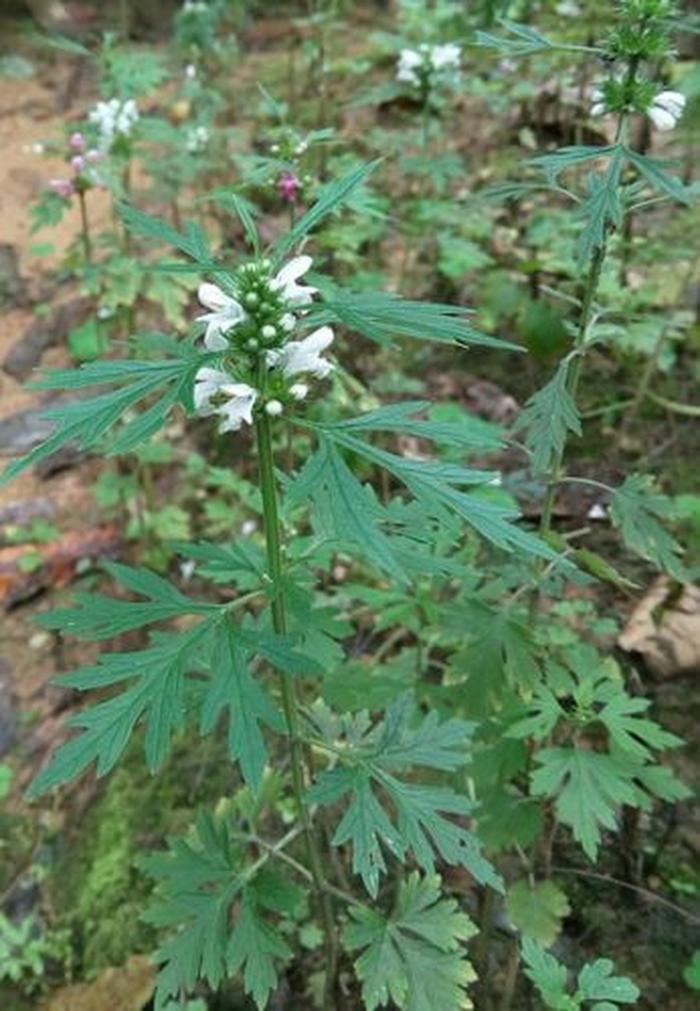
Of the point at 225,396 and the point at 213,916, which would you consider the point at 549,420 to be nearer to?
the point at 225,396

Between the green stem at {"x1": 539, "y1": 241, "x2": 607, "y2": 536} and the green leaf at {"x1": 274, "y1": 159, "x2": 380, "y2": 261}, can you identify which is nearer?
the green leaf at {"x1": 274, "y1": 159, "x2": 380, "y2": 261}

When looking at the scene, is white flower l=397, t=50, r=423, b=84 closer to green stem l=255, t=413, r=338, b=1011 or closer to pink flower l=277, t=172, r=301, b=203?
pink flower l=277, t=172, r=301, b=203

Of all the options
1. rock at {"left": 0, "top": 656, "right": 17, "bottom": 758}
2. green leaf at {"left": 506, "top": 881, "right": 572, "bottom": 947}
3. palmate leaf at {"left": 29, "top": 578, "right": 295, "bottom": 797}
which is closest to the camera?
palmate leaf at {"left": 29, "top": 578, "right": 295, "bottom": 797}

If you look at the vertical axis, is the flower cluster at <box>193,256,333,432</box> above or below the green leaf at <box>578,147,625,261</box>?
below

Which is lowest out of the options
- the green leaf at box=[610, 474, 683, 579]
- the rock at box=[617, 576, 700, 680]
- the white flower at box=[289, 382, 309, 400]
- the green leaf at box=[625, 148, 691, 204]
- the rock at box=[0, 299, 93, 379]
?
the rock at box=[0, 299, 93, 379]

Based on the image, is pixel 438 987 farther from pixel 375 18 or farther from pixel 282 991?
pixel 375 18

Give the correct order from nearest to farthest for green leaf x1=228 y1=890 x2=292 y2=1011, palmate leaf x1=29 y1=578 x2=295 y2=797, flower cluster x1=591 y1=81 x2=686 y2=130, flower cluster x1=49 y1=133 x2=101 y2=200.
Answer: palmate leaf x1=29 y1=578 x2=295 y2=797, green leaf x1=228 y1=890 x2=292 y2=1011, flower cluster x1=591 y1=81 x2=686 y2=130, flower cluster x1=49 y1=133 x2=101 y2=200

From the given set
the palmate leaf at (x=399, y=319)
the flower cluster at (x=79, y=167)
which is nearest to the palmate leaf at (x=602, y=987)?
the palmate leaf at (x=399, y=319)

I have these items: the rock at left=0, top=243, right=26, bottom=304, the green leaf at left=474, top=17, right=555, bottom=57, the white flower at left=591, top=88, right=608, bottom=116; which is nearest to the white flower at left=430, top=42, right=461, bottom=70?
the white flower at left=591, top=88, right=608, bottom=116
